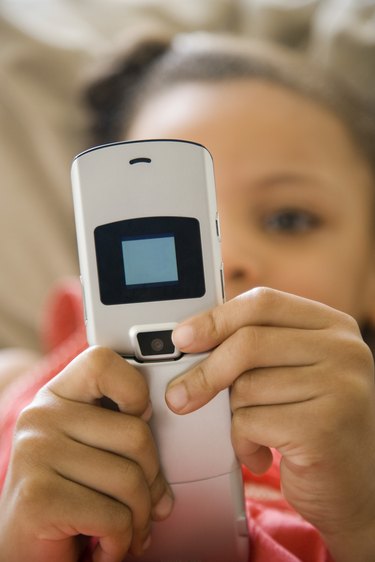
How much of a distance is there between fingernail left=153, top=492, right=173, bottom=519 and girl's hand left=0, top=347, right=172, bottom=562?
13 millimetres

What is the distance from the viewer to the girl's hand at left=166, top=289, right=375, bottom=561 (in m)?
A: 0.39

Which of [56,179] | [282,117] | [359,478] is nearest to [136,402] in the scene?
[359,478]

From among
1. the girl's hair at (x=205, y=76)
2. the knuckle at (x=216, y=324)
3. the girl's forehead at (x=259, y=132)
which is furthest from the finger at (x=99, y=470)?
the girl's hair at (x=205, y=76)

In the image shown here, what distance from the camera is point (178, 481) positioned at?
1.37 ft

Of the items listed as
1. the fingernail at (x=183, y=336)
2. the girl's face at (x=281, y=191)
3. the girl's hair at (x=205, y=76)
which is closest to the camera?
the fingernail at (x=183, y=336)

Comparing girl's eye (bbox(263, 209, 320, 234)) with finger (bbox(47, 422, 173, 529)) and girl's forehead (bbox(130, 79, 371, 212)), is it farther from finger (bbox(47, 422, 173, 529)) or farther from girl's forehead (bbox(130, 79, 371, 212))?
finger (bbox(47, 422, 173, 529))

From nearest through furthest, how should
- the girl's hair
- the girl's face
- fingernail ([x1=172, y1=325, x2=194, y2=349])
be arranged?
fingernail ([x1=172, y1=325, x2=194, y2=349]) < the girl's face < the girl's hair

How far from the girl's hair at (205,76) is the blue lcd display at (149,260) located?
529 millimetres

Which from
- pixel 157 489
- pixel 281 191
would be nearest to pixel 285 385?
pixel 157 489

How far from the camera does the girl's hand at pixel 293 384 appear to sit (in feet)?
1.27

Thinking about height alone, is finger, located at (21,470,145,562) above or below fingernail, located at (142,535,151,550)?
above

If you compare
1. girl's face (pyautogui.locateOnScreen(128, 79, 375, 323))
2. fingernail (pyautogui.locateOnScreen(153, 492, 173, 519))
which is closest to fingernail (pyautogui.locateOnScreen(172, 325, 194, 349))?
fingernail (pyautogui.locateOnScreen(153, 492, 173, 519))

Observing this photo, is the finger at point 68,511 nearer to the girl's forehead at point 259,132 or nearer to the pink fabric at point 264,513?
the pink fabric at point 264,513

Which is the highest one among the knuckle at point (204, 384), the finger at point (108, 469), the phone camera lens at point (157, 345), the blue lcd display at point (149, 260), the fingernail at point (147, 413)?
the blue lcd display at point (149, 260)
